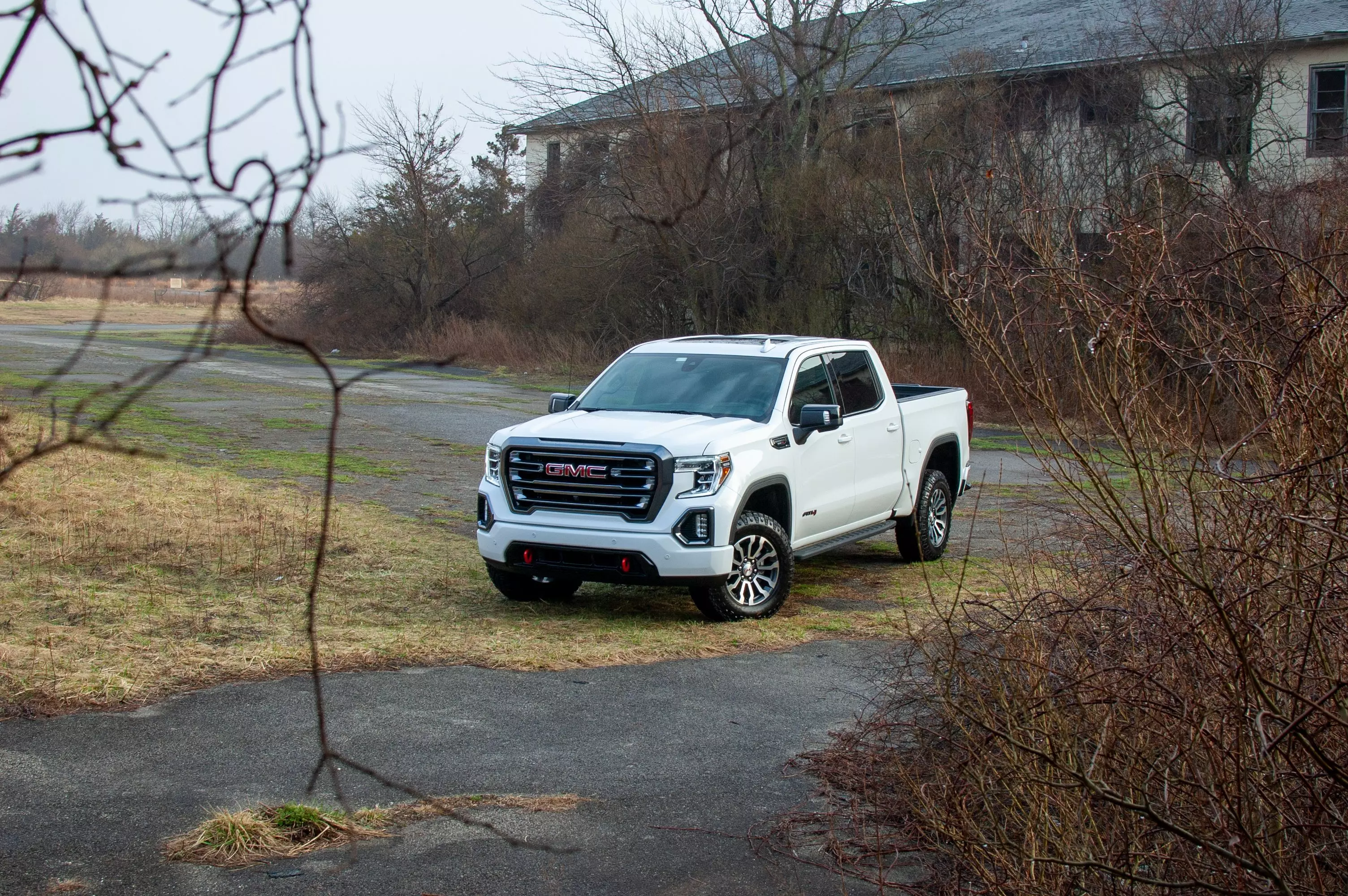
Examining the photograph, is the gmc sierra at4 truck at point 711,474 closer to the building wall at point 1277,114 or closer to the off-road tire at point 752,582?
the off-road tire at point 752,582

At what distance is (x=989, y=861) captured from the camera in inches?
183

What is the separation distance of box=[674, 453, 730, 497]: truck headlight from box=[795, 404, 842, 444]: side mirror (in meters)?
1.09

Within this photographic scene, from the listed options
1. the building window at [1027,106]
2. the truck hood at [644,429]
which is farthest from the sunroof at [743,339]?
the building window at [1027,106]

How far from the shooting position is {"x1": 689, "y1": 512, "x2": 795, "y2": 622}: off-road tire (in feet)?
30.6

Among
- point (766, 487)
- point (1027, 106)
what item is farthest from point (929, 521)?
point (1027, 106)

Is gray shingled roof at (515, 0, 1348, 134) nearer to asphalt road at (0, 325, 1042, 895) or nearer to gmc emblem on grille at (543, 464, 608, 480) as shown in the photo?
gmc emblem on grille at (543, 464, 608, 480)

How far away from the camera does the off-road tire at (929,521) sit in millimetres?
11633

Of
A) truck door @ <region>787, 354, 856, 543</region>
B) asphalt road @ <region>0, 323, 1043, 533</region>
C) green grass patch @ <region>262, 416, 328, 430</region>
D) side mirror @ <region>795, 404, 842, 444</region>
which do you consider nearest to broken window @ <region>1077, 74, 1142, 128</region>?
asphalt road @ <region>0, 323, 1043, 533</region>

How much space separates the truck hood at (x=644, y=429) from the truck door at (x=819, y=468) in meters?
0.58

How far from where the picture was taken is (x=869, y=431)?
10.9 metres

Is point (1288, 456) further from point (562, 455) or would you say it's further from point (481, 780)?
point (562, 455)

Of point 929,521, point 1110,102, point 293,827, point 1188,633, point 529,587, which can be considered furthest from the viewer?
point 1110,102

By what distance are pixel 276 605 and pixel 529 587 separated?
1.83 m

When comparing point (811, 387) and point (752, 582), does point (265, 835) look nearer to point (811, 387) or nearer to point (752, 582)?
point (752, 582)
